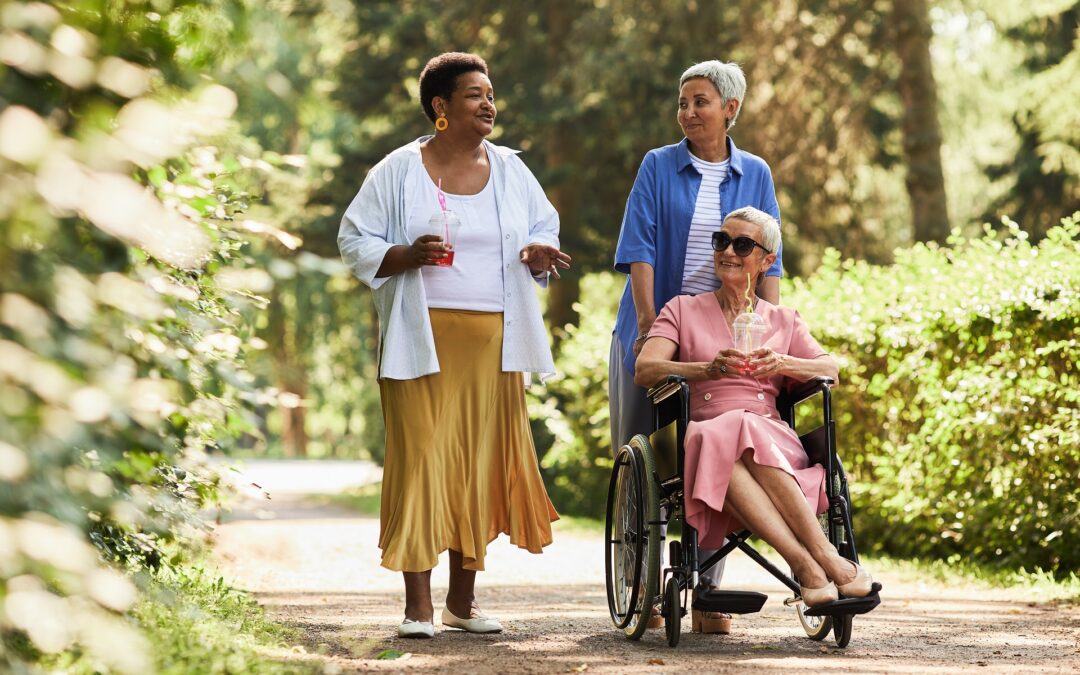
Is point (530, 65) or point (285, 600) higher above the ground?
point (530, 65)

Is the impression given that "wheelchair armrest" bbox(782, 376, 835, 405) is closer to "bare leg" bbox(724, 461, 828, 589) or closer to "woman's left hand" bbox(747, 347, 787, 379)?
"woman's left hand" bbox(747, 347, 787, 379)

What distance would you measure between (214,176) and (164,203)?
111 centimetres

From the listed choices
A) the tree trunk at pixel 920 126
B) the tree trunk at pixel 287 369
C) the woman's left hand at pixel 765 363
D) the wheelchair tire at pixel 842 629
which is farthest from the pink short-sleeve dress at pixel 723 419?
the tree trunk at pixel 920 126

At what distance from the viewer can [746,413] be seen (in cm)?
501

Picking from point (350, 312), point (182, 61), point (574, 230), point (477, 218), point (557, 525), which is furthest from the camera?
point (350, 312)

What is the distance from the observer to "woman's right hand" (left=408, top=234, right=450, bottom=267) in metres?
5.07

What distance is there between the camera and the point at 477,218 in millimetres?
5426

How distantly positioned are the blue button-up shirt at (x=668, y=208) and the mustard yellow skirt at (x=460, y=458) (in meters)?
0.62

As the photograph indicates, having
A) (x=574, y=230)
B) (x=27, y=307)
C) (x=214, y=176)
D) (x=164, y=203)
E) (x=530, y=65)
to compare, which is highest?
(x=530, y=65)

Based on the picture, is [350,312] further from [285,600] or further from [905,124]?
[285,600]

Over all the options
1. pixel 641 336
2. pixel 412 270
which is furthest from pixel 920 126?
pixel 412 270

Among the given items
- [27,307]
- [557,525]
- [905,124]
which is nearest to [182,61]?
[27,307]

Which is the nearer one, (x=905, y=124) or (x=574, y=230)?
(x=905, y=124)

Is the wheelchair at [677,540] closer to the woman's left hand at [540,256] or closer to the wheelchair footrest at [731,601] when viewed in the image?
the wheelchair footrest at [731,601]
